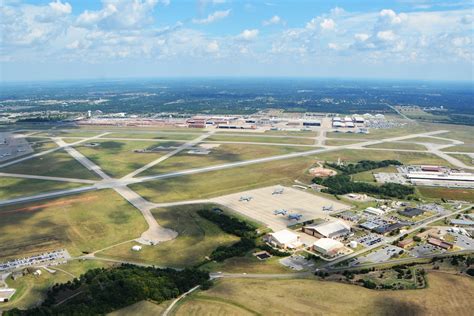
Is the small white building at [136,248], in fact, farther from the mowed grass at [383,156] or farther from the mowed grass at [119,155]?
the mowed grass at [383,156]

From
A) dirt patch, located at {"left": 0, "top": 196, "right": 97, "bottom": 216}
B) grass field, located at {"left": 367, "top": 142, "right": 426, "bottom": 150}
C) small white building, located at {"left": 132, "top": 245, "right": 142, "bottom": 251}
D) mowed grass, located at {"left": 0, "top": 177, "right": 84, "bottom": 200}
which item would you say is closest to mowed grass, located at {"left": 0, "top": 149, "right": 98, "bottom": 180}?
mowed grass, located at {"left": 0, "top": 177, "right": 84, "bottom": 200}

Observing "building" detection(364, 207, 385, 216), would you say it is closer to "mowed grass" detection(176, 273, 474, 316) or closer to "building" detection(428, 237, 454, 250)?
"building" detection(428, 237, 454, 250)

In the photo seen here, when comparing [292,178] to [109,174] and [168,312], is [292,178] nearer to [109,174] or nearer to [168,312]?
[109,174]

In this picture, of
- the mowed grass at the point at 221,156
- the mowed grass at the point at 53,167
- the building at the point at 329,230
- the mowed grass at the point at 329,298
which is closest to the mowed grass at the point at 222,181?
the mowed grass at the point at 221,156

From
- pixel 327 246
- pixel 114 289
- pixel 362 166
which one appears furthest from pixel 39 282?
pixel 362 166

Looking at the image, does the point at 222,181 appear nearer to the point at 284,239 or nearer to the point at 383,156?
the point at 284,239

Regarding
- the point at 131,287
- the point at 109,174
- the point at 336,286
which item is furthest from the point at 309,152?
the point at 131,287
